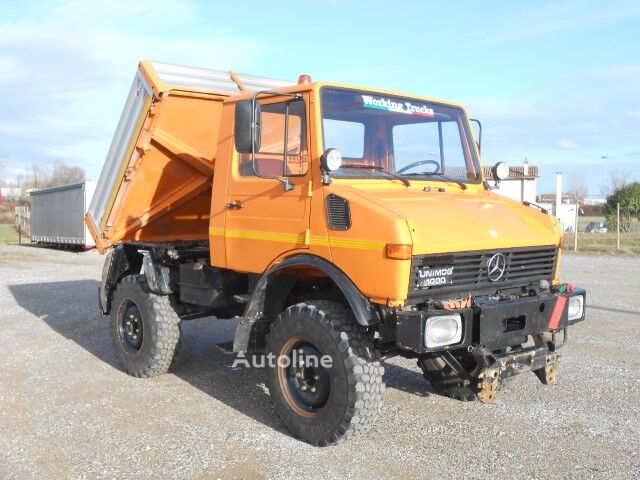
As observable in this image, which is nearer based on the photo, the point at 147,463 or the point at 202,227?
the point at 147,463

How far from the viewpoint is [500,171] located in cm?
554

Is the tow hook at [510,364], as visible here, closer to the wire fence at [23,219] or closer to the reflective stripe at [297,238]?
the reflective stripe at [297,238]

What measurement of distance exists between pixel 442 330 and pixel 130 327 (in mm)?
3692

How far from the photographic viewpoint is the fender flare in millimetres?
4160

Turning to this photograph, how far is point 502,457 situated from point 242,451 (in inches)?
69.8

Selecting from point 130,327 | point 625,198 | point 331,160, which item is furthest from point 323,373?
point 625,198

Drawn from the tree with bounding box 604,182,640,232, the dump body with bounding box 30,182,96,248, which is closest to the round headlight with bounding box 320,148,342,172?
A: the dump body with bounding box 30,182,96,248

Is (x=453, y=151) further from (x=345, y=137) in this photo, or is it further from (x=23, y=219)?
(x=23, y=219)

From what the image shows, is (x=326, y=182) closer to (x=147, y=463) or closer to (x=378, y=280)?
(x=378, y=280)

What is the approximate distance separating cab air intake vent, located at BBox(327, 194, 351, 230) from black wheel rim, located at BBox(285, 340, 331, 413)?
887 mm

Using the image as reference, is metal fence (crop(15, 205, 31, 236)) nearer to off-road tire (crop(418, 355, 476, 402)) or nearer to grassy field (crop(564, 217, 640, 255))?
grassy field (crop(564, 217, 640, 255))

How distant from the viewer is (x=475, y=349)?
14.2 feet

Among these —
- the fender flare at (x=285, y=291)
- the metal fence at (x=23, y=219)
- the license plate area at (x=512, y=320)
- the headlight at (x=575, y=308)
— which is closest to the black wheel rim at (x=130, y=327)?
the fender flare at (x=285, y=291)

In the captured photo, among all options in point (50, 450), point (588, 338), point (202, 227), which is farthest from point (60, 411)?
point (588, 338)
